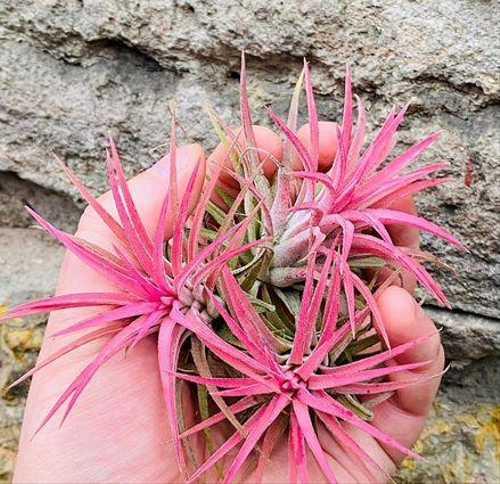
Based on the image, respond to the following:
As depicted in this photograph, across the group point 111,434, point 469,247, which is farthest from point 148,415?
point 469,247

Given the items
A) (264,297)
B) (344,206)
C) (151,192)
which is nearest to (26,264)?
(151,192)

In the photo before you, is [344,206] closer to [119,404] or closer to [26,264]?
[119,404]

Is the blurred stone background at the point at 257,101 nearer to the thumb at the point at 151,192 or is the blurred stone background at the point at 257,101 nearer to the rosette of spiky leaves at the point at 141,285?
the thumb at the point at 151,192

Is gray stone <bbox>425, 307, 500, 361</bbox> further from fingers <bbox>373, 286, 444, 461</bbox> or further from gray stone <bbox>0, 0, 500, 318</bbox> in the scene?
fingers <bbox>373, 286, 444, 461</bbox>

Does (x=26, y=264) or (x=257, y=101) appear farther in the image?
(x=26, y=264)

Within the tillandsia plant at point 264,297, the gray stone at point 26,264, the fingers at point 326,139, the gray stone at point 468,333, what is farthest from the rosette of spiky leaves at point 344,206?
the gray stone at point 26,264
